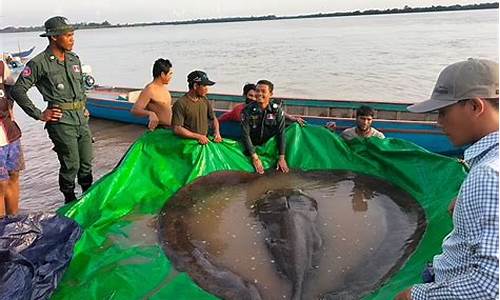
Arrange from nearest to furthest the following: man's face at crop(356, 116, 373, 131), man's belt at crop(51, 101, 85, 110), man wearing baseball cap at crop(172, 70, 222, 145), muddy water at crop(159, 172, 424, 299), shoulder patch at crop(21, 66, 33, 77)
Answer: muddy water at crop(159, 172, 424, 299) → shoulder patch at crop(21, 66, 33, 77) → man's belt at crop(51, 101, 85, 110) → man wearing baseball cap at crop(172, 70, 222, 145) → man's face at crop(356, 116, 373, 131)

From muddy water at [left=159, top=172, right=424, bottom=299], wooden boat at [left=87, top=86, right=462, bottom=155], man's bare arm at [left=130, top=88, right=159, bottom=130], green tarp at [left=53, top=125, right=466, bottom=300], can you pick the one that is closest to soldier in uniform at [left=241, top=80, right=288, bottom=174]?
green tarp at [left=53, top=125, right=466, bottom=300]

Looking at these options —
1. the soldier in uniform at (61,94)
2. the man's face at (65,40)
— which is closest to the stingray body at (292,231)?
the soldier in uniform at (61,94)

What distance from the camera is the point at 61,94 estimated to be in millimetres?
5281

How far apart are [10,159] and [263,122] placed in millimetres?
3295

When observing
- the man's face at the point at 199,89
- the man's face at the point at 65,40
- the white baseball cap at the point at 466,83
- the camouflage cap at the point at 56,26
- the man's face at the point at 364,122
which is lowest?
the man's face at the point at 364,122

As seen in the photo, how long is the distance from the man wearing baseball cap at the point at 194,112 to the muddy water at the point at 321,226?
71 cm

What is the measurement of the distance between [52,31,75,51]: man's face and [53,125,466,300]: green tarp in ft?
4.88

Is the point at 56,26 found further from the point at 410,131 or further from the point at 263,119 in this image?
the point at 410,131

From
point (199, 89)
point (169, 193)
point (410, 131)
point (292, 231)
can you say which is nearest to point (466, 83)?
point (292, 231)

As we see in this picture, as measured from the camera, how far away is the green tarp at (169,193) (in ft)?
11.3

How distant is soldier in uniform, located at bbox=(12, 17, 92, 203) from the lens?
5023mm

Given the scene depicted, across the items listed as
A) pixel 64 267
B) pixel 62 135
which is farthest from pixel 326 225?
pixel 62 135

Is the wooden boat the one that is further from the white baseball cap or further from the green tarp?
the white baseball cap

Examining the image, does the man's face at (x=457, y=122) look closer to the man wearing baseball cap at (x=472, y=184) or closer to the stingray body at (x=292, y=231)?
the man wearing baseball cap at (x=472, y=184)
